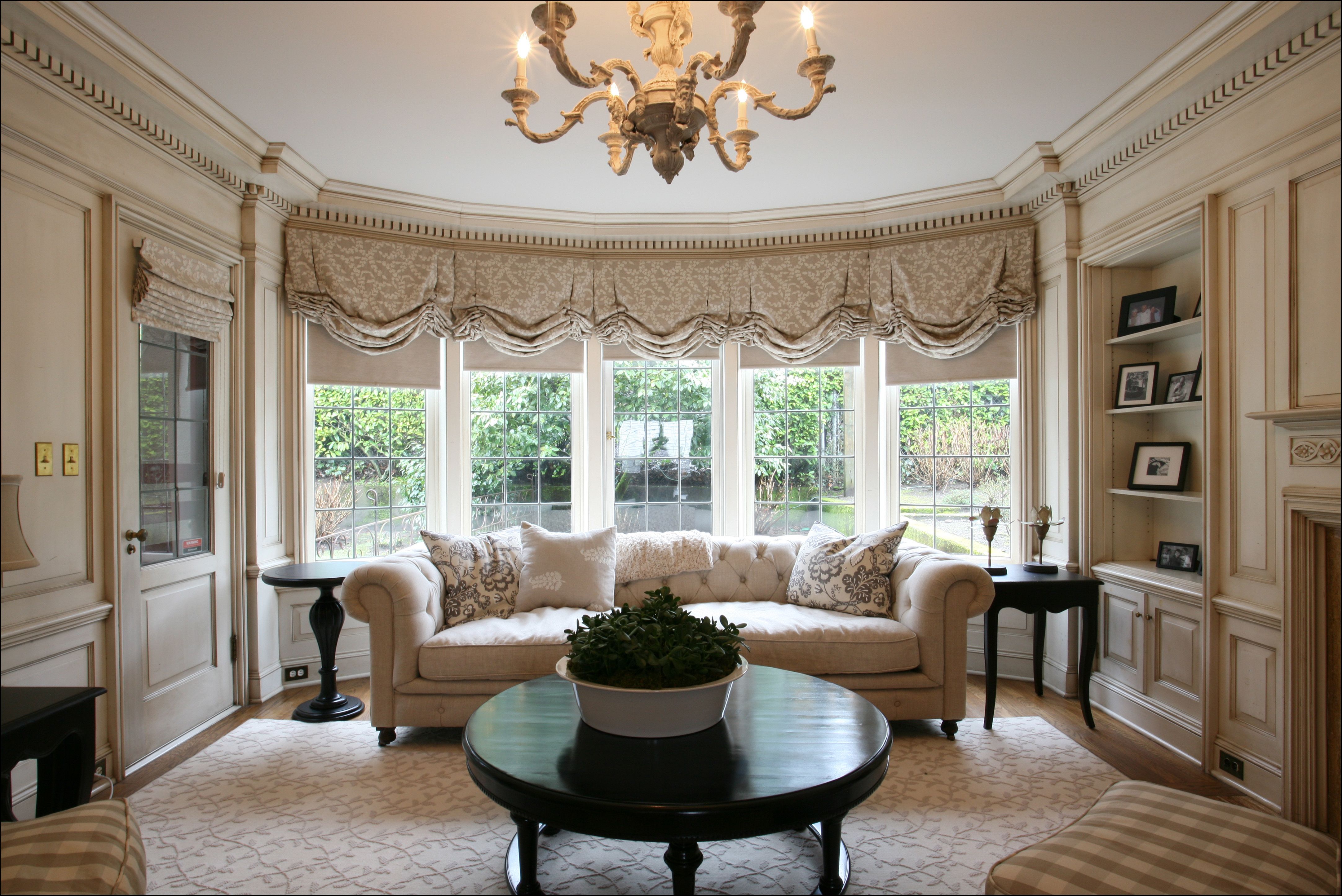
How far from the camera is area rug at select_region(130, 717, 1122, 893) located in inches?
81.0

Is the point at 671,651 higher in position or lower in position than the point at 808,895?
higher

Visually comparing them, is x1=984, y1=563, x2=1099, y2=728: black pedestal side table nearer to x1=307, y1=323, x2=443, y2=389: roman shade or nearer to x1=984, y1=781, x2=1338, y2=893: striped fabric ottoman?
x1=984, y1=781, x2=1338, y2=893: striped fabric ottoman

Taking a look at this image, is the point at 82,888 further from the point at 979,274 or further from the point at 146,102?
the point at 979,274

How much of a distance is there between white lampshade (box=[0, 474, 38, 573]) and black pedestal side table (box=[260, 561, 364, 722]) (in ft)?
5.09

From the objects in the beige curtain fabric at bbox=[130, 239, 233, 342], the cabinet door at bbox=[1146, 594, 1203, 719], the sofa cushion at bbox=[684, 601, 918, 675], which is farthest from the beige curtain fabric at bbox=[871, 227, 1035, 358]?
the beige curtain fabric at bbox=[130, 239, 233, 342]

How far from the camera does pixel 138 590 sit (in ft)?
9.39

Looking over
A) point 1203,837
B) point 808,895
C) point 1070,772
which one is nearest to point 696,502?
point 1070,772

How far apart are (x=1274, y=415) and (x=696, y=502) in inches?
114

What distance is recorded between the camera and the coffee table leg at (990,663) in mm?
3158

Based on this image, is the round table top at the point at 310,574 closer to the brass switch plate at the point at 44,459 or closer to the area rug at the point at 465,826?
the area rug at the point at 465,826

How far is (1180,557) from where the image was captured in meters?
3.18

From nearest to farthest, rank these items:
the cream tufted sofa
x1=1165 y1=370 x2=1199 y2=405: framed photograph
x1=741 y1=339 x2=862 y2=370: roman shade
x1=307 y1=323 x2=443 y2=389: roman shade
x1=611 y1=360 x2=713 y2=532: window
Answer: the cream tufted sofa, x1=1165 y1=370 x2=1199 y2=405: framed photograph, x1=307 y1=323 x2=443 y2=389: roman shade, x1=741 y1=339 x2=862 y2=370: roman shade, x1=611 y1=360 x2=713 y2=532: window

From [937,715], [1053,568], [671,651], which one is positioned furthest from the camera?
[1053,568]

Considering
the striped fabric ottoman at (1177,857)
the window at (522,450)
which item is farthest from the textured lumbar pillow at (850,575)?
the striped fabric ottoman at (1177,857)
